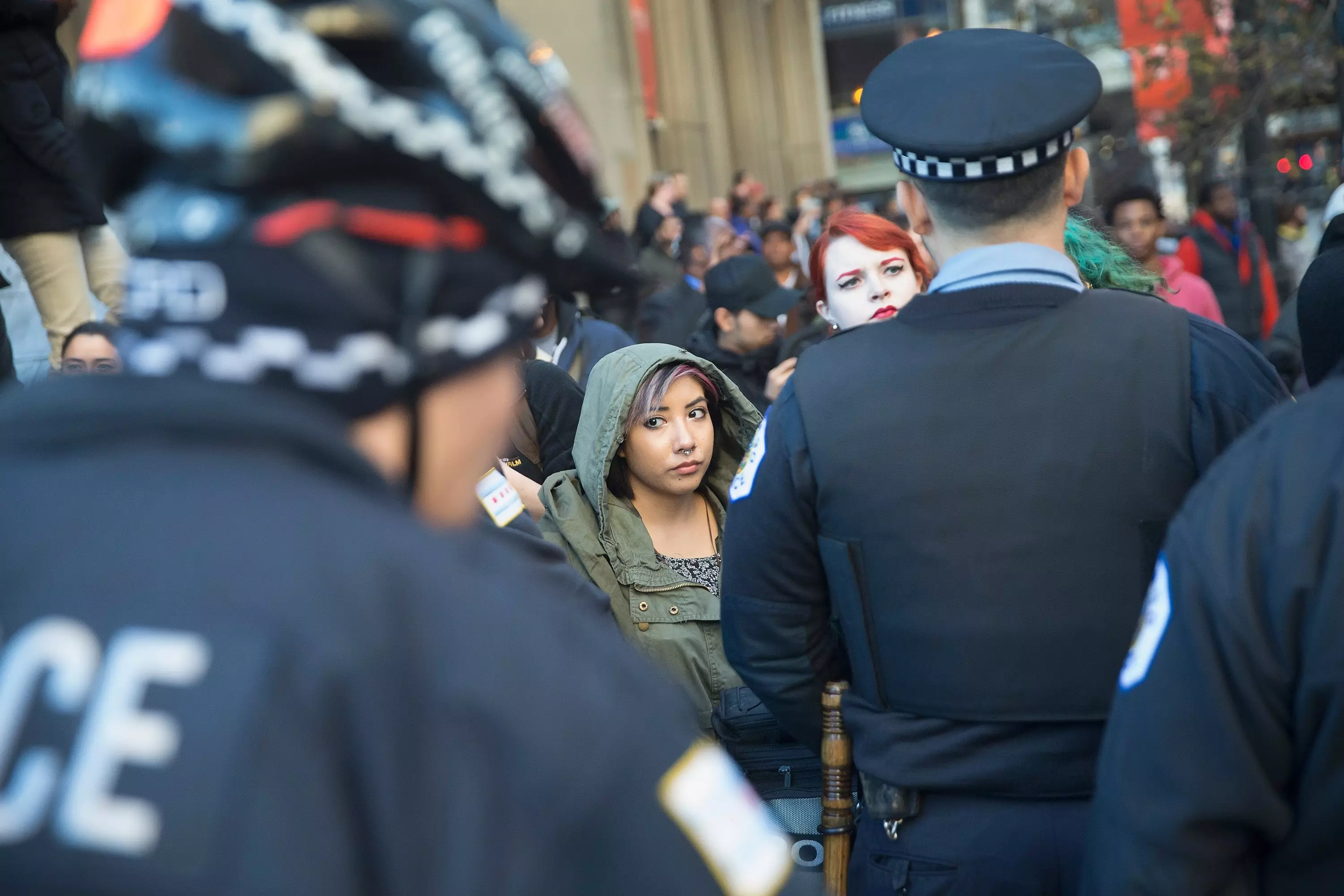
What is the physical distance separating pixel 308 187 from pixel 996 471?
5.26 feet

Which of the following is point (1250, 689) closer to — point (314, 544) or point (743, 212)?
point (314, 544)

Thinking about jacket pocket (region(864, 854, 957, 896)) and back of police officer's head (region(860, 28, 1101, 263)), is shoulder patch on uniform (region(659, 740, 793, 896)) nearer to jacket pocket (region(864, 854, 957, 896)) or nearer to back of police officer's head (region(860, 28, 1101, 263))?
jacket pocket (region(864, 854, 957, 896))

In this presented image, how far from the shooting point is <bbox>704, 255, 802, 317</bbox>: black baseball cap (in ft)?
22.2

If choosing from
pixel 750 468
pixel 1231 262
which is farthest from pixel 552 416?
pixel 1231 262

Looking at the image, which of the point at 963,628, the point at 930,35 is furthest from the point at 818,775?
the point at 930,35

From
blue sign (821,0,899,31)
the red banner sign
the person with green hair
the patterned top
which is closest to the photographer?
the person with green hair

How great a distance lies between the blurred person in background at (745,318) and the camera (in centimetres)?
671

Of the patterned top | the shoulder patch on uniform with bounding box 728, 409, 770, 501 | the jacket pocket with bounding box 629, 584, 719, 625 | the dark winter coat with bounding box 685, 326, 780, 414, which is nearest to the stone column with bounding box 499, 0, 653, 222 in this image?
the dark winter coat with bounding box 685, 326, 780, 414

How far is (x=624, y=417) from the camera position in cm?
412

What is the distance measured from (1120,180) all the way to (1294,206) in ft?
6.22

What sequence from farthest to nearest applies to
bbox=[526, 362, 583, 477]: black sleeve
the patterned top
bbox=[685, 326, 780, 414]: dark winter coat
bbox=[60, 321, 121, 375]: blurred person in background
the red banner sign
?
the red banner sign
bbox=[685, 326, 780, 414]: dark winter coat
bbox=[526, 362, 583, 477]: black sleeve
bbox=[60, 321, 121, 375]: blurred person in background
the patterned top

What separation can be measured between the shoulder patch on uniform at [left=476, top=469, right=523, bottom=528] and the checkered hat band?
3.57ft

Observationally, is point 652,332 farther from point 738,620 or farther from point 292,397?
point 292,397

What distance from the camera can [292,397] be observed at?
92cm
